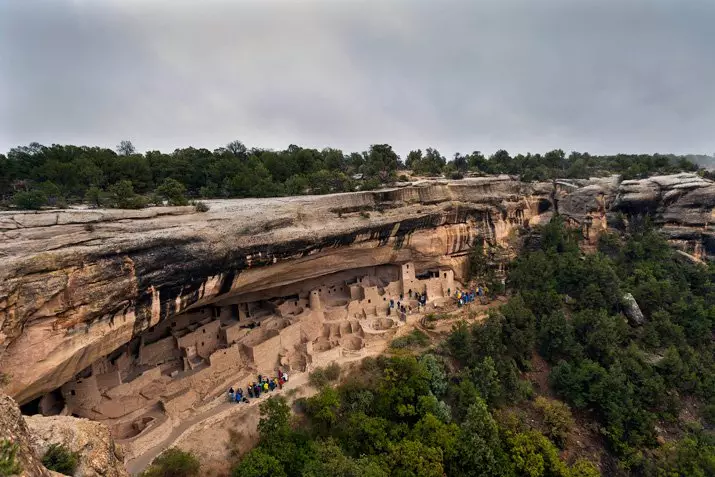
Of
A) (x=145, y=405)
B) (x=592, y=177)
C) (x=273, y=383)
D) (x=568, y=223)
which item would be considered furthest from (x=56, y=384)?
(x=592, y=177)

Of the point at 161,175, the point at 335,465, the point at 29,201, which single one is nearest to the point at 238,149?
the point at 161,175

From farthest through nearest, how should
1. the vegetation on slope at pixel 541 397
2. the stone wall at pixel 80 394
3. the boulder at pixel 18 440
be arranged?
1. the vegetation on slope at pixel 541 397
2. the stone wall at pixel 80 394
3. the boulder at pixel 18 440

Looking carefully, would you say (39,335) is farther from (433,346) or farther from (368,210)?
(433,346)

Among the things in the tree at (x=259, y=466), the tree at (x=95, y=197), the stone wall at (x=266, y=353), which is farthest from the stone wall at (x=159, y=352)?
the tree at (x=95, y=197)

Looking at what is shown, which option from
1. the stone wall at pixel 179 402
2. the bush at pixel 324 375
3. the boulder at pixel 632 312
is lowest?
the boulder at pixel 632 312

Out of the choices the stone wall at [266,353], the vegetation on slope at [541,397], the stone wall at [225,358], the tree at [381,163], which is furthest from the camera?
the tree at [381,163]

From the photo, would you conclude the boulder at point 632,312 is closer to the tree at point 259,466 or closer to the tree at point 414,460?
the tree at point 414,460

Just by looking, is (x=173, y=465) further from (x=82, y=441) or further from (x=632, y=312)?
(x=632, y=312)

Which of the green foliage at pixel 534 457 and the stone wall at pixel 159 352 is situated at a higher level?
the stone wall at pixel 159 352
